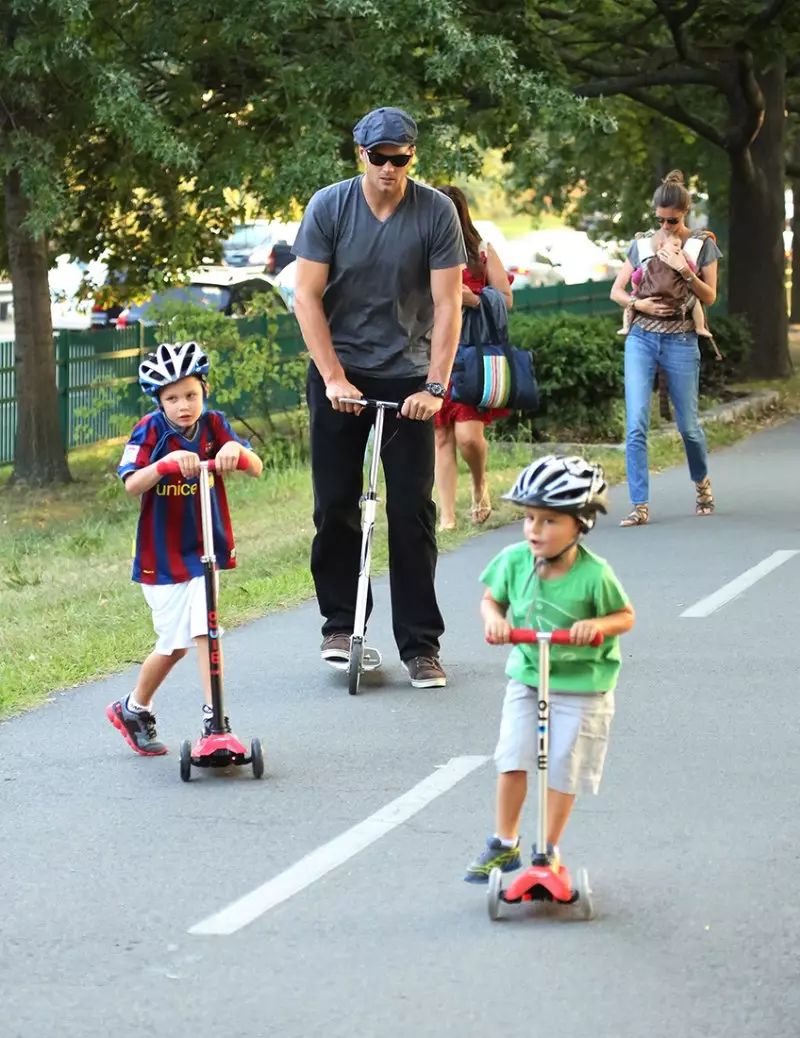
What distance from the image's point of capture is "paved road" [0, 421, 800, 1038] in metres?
4.32

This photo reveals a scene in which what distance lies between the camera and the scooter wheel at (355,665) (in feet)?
24.4

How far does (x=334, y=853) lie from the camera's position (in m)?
5.48

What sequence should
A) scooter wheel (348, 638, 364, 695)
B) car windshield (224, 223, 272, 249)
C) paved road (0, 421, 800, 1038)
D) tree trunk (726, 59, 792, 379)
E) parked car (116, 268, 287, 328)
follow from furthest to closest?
car windshield (224, 223, 272, 249) < parked car (116, 268, 287, 328) < tree trunk (726, 59, 792, 379) < scooter wheel (348, 638, 364, 695) < paved road (0, 421, 800, 1038)

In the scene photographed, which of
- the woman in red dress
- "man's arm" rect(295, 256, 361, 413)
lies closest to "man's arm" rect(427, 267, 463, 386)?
"man's arm" rect(295, 256, 361, 413)

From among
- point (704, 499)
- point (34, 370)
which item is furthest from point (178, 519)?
point (34, 370)

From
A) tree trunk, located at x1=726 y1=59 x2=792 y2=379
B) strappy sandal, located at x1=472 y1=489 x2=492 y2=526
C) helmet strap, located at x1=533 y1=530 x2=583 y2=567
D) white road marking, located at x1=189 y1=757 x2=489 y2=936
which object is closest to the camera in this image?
helmet strap, located at x1=533 y1=530 x2=583 y2=567

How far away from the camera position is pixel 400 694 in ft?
24.6

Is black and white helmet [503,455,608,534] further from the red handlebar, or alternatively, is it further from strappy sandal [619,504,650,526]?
strappy sandal [619,504,650,526]

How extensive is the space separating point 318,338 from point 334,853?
244 cm

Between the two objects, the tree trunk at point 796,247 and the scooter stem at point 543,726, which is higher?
the tree trunk at point 796,247

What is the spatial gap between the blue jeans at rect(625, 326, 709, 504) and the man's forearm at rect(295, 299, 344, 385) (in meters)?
A: 4.53

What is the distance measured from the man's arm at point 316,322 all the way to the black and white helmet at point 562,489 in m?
2.59

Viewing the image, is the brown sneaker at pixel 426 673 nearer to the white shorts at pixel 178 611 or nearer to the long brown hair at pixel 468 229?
the white shorts at pixel 178 611

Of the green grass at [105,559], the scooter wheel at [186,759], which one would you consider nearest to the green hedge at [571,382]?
the green grass at [105,559]
